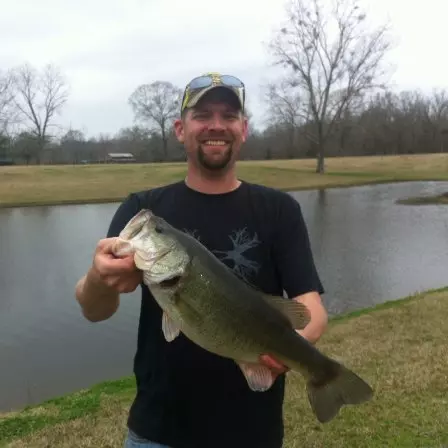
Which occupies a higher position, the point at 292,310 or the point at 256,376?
the point at 292,310

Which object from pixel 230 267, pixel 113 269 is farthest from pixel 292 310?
pixel 113 269

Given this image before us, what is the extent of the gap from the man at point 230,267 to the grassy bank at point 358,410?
220 cm

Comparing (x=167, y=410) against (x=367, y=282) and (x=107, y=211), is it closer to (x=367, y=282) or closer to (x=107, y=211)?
(x=367, y=282)

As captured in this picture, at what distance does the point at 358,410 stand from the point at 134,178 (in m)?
34.4

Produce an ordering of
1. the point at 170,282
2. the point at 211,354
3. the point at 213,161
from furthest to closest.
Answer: the point at 213,161, the point at 211,354, the point at 170,282

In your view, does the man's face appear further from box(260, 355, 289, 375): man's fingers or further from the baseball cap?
box(260, 355, 289, 375): man's fingers

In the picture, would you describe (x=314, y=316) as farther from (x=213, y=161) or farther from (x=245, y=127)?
(x=245, y=127)

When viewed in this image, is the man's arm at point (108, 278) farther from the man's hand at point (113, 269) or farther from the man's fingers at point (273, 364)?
the man's fingers at point (273, 364)

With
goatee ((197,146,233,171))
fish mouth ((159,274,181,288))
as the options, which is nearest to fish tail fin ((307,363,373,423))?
fish mouth ((159,274,181,288))

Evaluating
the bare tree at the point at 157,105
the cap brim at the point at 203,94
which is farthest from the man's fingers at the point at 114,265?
the bare tree at the point at 157,105

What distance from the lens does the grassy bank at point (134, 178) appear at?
31312 mm

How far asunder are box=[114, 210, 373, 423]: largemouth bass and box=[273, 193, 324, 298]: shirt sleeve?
0.21 meters

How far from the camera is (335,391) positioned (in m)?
1.96

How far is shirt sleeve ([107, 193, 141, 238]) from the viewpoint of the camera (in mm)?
2139
